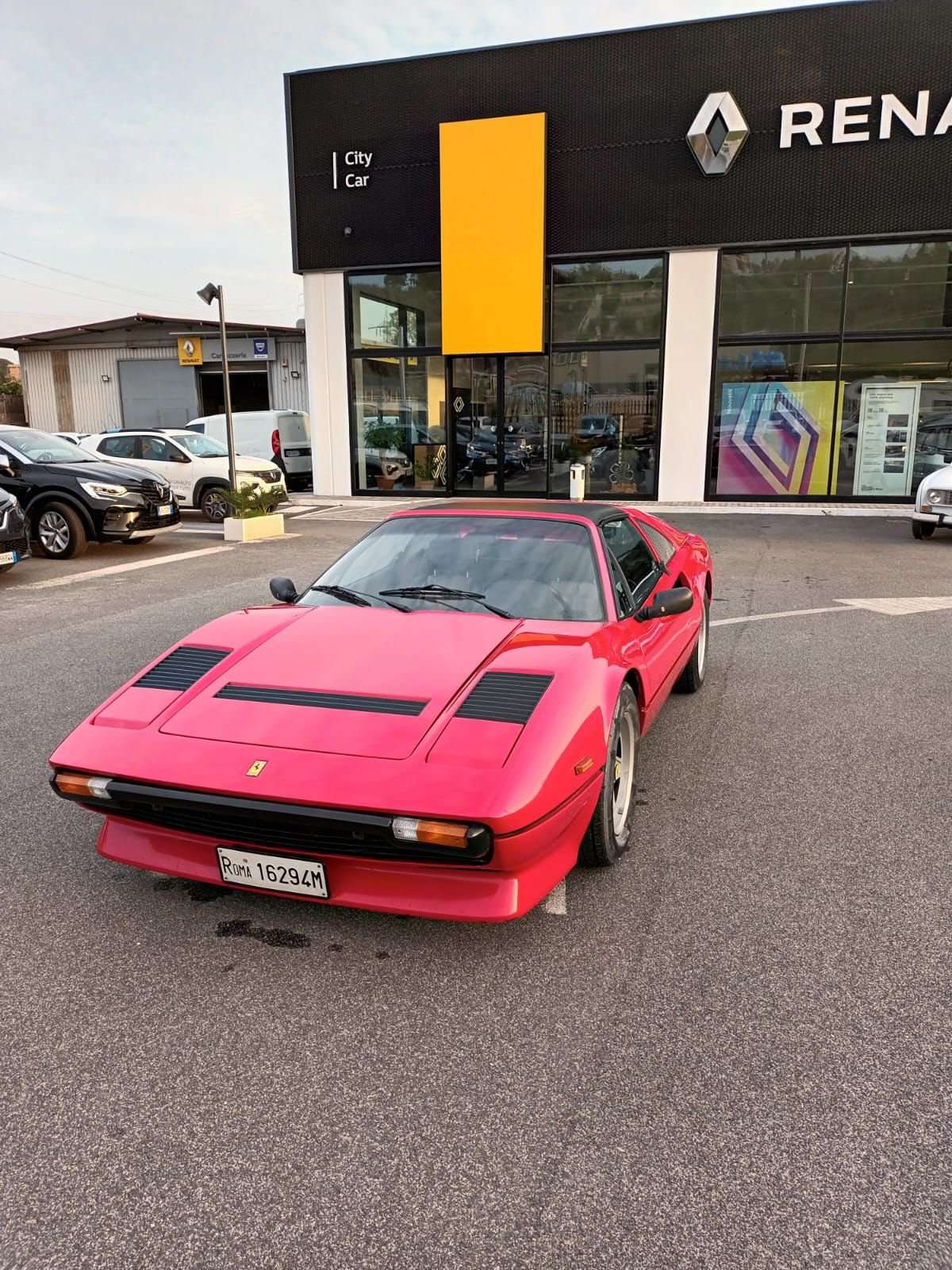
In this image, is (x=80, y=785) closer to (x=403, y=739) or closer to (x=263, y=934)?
(x=263, y=934)

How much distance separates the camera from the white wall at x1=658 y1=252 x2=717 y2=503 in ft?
53.9

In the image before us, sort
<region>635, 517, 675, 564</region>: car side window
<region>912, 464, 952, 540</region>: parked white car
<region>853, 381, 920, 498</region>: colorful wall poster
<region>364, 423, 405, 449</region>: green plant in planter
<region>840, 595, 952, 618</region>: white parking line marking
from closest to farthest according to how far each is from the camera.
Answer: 1. <region>635, 517, 675, 564</region>: car side window
2. <region>840, 595, 952, 618</region>: white parking line marking
3. <region>912, 464, 952, 540</region>: parked white car
4. <region>853, 381, 920, 498</region>: colorful wall poster
5. <region>364, 423, 405, 449</region>: green plant in planter

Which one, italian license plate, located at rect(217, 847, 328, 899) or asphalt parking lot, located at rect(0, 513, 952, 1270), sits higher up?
italian license plate, located at rect(217, 847, 328, 899)

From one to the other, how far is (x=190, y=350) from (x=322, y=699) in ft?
97.0

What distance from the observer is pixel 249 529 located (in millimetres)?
13109

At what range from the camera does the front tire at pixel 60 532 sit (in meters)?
11.2

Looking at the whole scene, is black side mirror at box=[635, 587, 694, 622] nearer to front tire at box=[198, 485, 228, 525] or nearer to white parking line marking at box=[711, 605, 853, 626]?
white parking line marking at box=[711, 605, 853, 626]

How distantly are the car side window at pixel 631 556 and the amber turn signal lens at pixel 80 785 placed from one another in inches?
89.1

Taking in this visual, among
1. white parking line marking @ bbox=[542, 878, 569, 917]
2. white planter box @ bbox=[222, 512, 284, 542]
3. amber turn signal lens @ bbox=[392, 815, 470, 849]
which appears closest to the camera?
amber turn signal lens @ bbox=[392, 815, 470, 849]

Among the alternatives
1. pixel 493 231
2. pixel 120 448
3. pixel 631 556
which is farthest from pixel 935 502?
pixel 120 448

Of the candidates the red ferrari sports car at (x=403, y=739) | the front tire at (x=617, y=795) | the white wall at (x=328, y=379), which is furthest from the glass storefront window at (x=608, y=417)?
the front tire at (x=617, y=795)

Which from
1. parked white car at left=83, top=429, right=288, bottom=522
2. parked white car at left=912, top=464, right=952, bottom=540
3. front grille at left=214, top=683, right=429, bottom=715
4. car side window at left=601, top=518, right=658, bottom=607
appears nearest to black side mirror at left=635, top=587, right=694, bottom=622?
car side window at left=601, top=518, right=658, bottom=607

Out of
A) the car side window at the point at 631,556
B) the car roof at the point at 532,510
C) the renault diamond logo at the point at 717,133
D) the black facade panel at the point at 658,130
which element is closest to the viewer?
the car side window at the point at 631,556

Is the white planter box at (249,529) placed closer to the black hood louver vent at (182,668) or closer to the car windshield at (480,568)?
the car windshield at (480,568)
